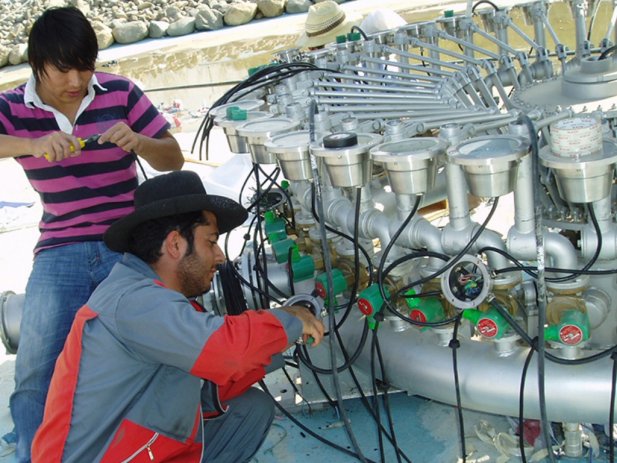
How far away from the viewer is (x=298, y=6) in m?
14.3

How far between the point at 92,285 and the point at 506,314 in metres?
1.54

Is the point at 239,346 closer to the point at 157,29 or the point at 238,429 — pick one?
the point at 238,429

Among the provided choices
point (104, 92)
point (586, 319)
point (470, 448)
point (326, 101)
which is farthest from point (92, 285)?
point (586, 319)

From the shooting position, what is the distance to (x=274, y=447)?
2.67 m

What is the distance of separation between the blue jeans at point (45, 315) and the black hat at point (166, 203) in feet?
1.75

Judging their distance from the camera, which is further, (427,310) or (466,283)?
(427,310)

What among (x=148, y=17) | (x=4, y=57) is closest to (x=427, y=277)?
(x=4, y=57)

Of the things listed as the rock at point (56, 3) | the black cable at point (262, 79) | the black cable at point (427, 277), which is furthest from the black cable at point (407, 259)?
the rock at point (56, 3)

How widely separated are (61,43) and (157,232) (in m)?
0.86

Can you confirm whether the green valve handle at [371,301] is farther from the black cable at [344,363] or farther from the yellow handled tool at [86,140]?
the yellow handled tool at [86,140]

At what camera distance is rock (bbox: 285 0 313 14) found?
14.3 meters

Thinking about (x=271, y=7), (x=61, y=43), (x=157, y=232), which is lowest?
(x=271, y=7)

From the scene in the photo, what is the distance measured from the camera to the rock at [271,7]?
1442cm

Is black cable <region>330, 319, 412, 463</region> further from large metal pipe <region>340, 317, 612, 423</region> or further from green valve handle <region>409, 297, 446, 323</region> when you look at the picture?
green valve handle <region>409, 297, 446, 323</region>
